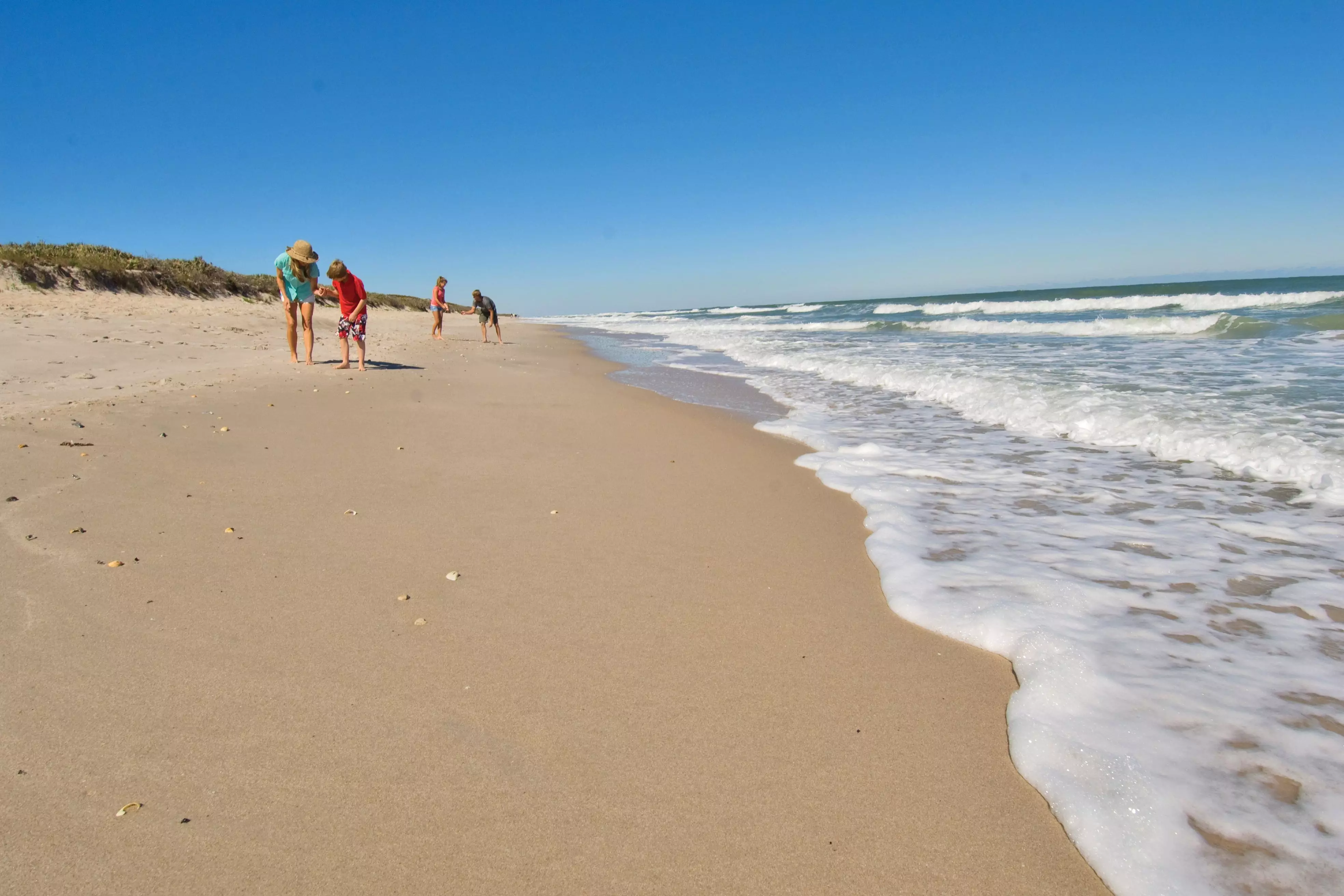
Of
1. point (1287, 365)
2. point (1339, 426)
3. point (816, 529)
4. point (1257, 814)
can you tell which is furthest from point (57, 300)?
point (1287, 365)

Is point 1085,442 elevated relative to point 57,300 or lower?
lower

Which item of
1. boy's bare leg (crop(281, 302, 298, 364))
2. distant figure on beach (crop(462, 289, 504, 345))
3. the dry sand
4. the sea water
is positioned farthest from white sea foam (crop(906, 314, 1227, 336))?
boy's bare leg (crop(281, 302, 298, 364))

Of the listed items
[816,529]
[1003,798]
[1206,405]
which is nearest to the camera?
[1003,798]

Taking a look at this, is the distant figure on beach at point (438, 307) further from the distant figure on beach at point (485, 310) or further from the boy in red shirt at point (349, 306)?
the boy in red shirt at point (349, 306)

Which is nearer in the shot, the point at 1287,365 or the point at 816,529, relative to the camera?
the point at 816,529

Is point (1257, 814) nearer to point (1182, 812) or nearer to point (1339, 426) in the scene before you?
point (1182, 812)

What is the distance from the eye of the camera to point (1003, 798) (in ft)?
5.18

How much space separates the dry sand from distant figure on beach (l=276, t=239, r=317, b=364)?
475 cm

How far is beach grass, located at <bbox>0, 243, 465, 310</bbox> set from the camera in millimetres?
13547

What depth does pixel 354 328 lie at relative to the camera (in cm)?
866

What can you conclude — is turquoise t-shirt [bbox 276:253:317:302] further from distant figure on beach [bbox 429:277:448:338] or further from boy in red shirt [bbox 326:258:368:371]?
distant figure on beach [bbox 429:277:448:338]

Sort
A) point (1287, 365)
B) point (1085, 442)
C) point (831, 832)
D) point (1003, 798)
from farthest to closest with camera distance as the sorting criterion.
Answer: point (1287, 365) → point (1085, 442) → point (1003, 798) → point (831, 832)

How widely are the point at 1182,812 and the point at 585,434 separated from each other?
439cm

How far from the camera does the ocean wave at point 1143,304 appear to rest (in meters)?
25.2
